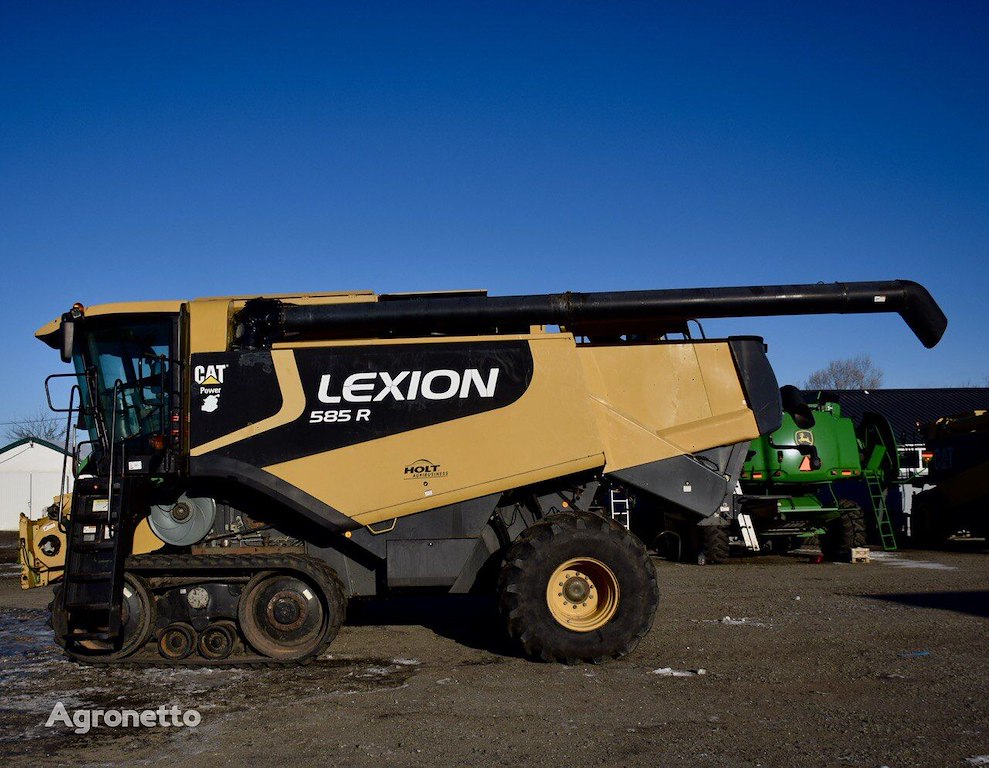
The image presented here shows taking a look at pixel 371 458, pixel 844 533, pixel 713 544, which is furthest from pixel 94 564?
pixel 844 533

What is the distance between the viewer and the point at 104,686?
22.4 feet

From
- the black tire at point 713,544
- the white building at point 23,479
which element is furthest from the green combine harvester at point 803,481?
the white building at point 23,479

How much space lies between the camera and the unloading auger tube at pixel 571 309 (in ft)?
25.2

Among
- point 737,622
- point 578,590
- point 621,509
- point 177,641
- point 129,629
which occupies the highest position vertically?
point 621,509

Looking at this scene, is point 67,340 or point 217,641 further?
point 217,641

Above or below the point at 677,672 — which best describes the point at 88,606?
above

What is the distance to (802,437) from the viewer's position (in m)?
15.9

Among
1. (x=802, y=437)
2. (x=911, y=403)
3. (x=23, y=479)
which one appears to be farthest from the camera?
(x=911, y=403)

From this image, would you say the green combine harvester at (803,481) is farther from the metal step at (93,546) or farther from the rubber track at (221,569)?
the metal step at (93,546)

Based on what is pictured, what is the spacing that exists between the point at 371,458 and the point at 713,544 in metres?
10.1

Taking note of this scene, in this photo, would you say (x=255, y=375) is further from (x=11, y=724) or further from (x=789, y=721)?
(x=789, y=721)

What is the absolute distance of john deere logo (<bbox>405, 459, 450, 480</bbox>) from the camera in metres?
7.45

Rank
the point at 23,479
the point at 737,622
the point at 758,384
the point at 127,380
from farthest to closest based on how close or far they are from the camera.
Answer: the point at 23,479, the point at 737,622, the point at 758,384, the point at 127,380

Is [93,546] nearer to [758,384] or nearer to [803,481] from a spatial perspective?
[758,384]
